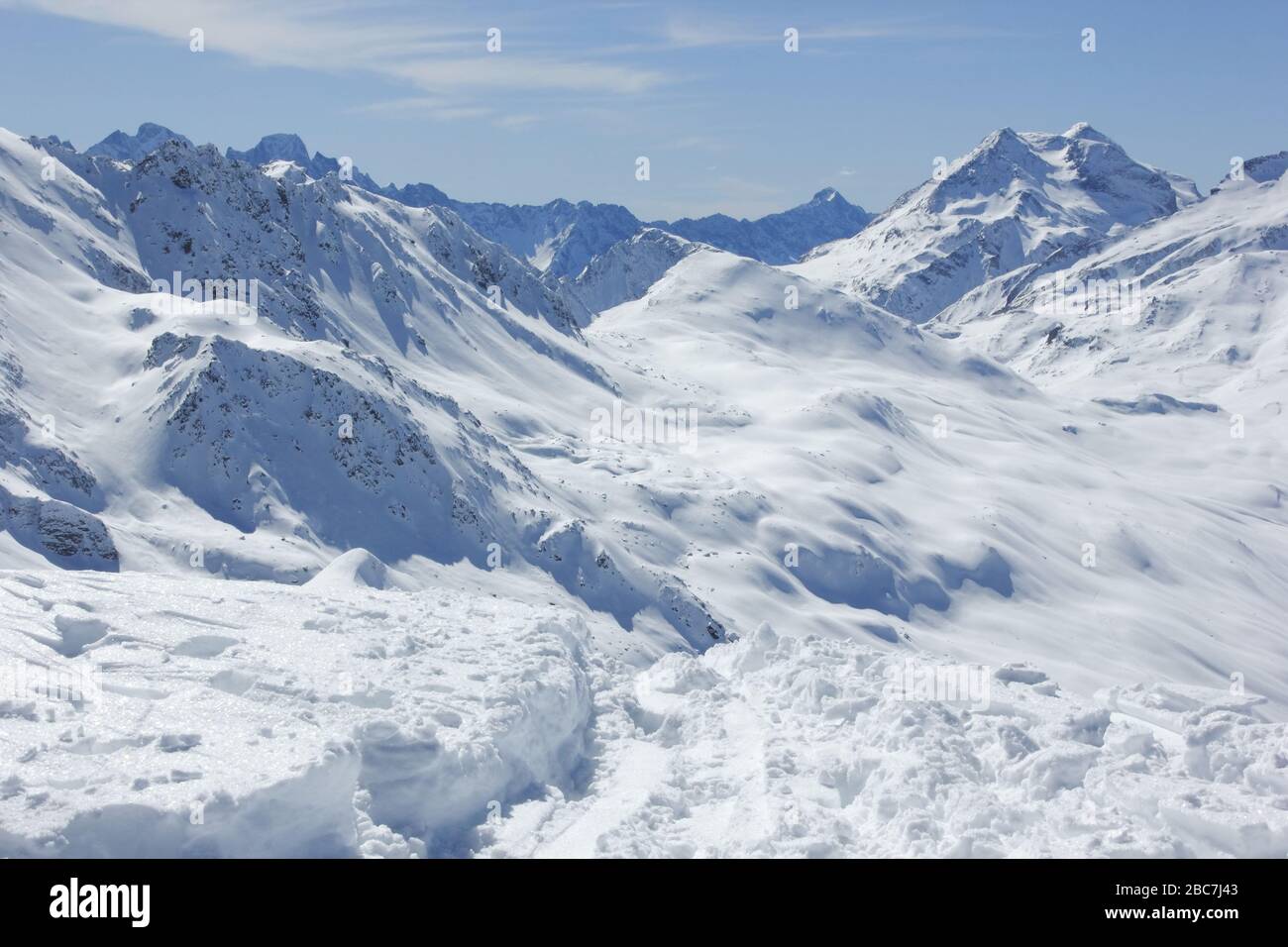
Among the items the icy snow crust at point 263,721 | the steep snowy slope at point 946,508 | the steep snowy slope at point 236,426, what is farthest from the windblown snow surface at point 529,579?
the steep snowy slope at point 946,508

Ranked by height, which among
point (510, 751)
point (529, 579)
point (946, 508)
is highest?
point (510, 751)

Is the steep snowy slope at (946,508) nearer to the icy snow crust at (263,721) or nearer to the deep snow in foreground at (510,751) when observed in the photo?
the deep snow in foreground at (510,751)

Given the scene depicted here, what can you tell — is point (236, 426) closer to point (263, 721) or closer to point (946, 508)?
point (263, 721)

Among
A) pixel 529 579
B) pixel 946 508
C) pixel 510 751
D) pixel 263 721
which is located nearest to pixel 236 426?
pixel 529 579

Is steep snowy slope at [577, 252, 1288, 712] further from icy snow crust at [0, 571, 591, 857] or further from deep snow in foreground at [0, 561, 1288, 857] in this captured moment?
icy snow crust at [0, 571, 591, 857]

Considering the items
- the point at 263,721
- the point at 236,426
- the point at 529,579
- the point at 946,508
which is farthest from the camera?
the point at 946,508

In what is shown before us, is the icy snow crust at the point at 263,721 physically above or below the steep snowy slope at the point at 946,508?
above
